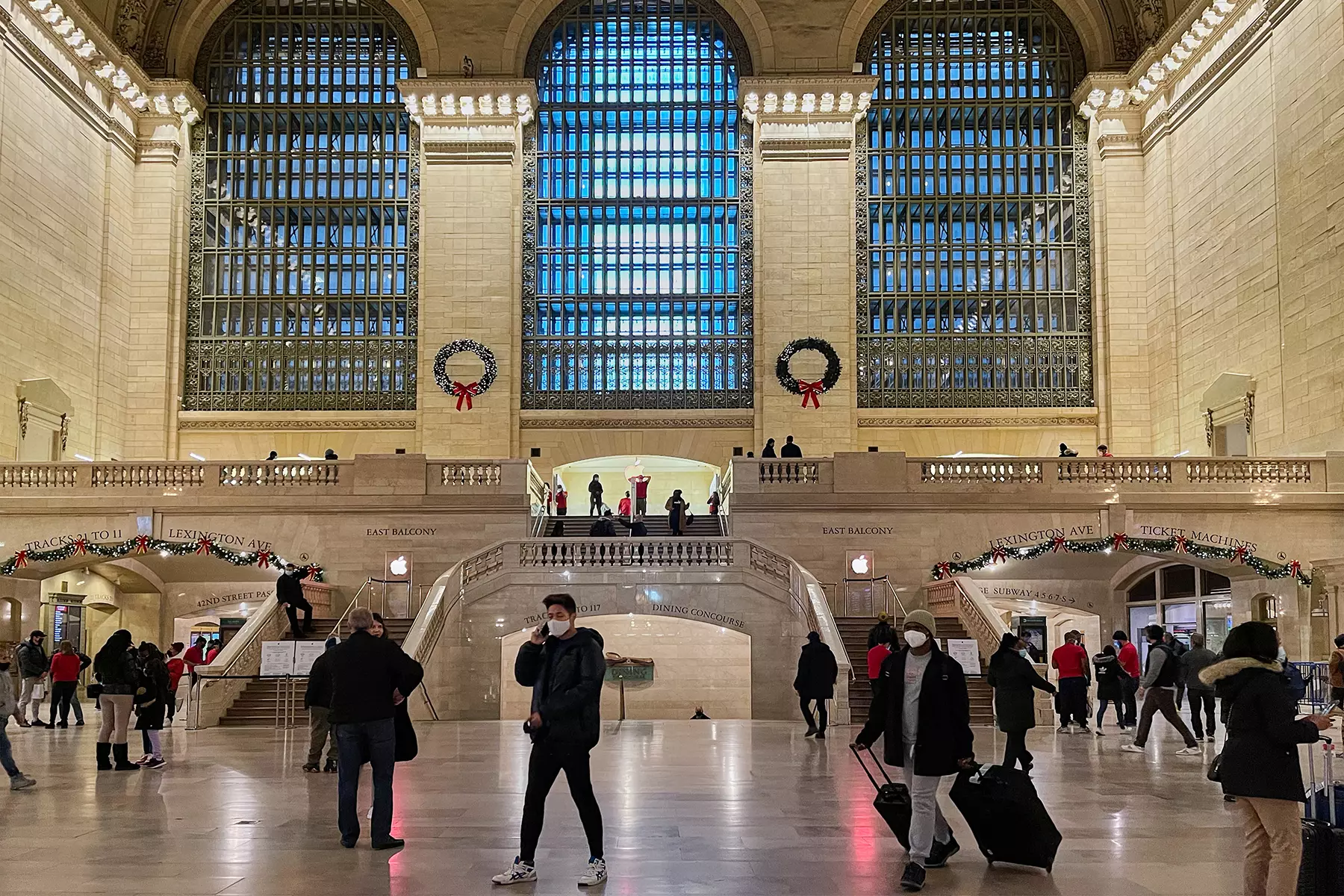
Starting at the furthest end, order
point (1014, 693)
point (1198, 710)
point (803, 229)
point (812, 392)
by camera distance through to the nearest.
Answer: point (803, 229)
point (812, 392)
point (1198, 710)
point (1014, 693)

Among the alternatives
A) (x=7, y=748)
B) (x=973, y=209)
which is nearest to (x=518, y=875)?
(x=7, y=748)

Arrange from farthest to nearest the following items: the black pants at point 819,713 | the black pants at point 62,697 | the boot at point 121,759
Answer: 1. the black pants at point 62,697
2. the black pants at point 819,713
3. the boot at point 121,759

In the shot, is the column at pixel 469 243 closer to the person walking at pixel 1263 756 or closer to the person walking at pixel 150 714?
the person walking at pixel 150 714

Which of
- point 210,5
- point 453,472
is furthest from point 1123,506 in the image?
point 210,5

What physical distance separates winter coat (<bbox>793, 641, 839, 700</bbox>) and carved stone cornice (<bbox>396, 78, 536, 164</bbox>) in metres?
20.0

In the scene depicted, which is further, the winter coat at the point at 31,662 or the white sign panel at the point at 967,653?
the winter coat at the point at 31,662

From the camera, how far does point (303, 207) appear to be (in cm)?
3400

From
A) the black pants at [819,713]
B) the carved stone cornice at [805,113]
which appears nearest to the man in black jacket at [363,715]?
the black pants at [819,713]

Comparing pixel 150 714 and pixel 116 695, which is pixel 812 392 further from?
pixel 116 695

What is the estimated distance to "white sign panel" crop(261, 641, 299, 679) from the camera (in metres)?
17.4

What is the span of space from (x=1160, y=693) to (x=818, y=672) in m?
3.97

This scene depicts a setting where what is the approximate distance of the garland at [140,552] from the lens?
2441cm

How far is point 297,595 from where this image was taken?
21109mm

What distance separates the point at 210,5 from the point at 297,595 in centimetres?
1897
